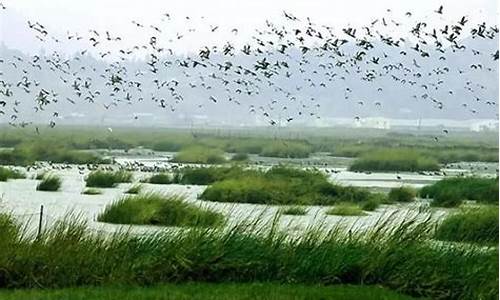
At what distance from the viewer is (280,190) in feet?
74.4

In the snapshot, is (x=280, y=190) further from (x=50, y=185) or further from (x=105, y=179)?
(x=50, y=185)

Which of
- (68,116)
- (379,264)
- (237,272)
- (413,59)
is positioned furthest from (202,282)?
(68,116)

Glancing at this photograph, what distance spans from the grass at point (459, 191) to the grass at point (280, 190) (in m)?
1.52

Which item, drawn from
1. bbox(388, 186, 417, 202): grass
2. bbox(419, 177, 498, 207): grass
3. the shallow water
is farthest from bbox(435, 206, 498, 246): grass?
bbox(388, 186, 417, 202): grass

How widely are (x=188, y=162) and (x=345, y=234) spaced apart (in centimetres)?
2563

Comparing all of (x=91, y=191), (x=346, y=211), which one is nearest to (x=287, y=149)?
(x=91, y=191)

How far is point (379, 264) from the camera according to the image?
944 cm

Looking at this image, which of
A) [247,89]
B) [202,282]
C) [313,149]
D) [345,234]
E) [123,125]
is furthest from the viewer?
[123,125]

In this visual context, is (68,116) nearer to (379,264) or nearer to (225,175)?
(225,175)

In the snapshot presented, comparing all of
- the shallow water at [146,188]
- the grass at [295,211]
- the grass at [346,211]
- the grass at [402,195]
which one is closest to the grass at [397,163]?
the shallow water at [146,188]

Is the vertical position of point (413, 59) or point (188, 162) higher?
point (413, 59)

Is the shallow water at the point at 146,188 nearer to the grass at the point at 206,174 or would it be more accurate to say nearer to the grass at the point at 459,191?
the grass at the point at 206,174

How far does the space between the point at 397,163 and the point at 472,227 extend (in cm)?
2445

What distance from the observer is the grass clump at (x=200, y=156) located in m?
36.1
